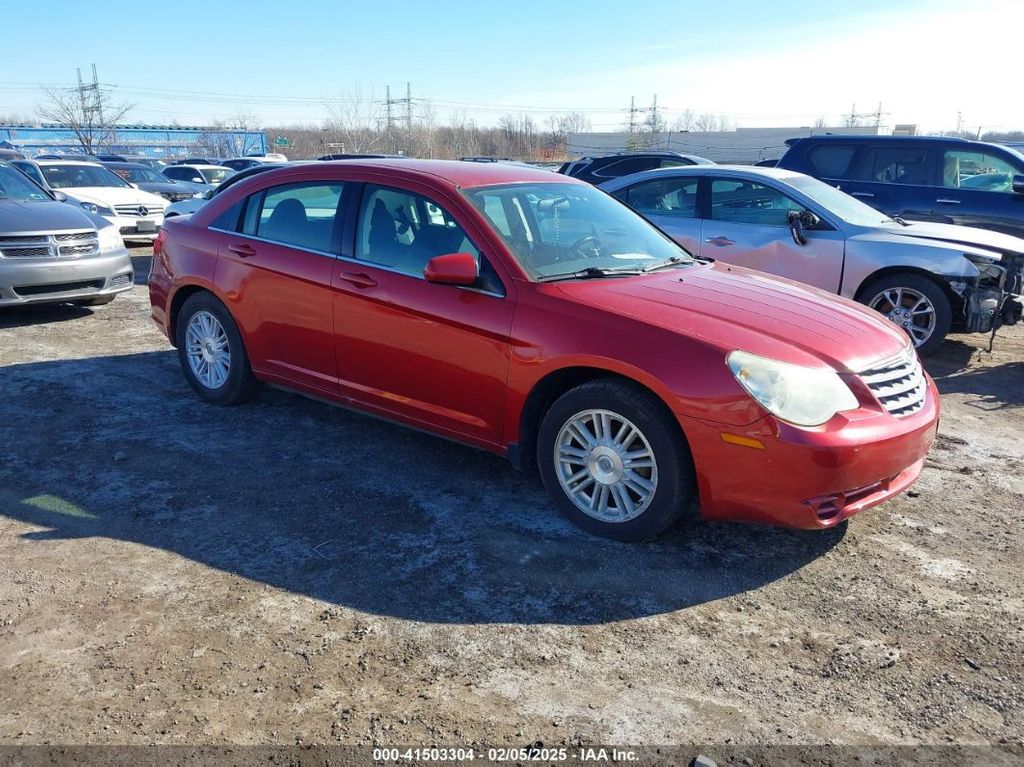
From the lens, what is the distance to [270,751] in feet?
8.25

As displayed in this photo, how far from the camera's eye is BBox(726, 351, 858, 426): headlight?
341 cm

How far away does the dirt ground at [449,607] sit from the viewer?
2.69 meters

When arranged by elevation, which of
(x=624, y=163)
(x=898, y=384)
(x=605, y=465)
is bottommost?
(x=605, y=465)

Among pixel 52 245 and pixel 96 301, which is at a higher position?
Answer: pixel 52 245

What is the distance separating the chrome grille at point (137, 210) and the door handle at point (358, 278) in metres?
11.2

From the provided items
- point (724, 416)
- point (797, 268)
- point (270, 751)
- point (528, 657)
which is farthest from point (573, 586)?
point (797, 268)

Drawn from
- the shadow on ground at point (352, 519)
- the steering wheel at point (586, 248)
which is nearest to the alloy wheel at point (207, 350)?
the shadow on ground at point (352, 519)

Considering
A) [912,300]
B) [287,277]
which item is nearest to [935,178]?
[912,300]

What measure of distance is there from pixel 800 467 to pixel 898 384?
2.81ft

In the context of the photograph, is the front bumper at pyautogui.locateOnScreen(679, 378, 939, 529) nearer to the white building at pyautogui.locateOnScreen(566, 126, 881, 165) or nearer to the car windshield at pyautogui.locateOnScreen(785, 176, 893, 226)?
the car windshield at pyautogui.locateOnScreen(785, 176, 893, 226)

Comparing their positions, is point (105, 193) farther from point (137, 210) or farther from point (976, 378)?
point (976, 378)

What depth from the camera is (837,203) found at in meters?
7.78

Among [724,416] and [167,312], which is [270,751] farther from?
[167,312]

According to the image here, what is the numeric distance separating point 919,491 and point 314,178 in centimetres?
405
